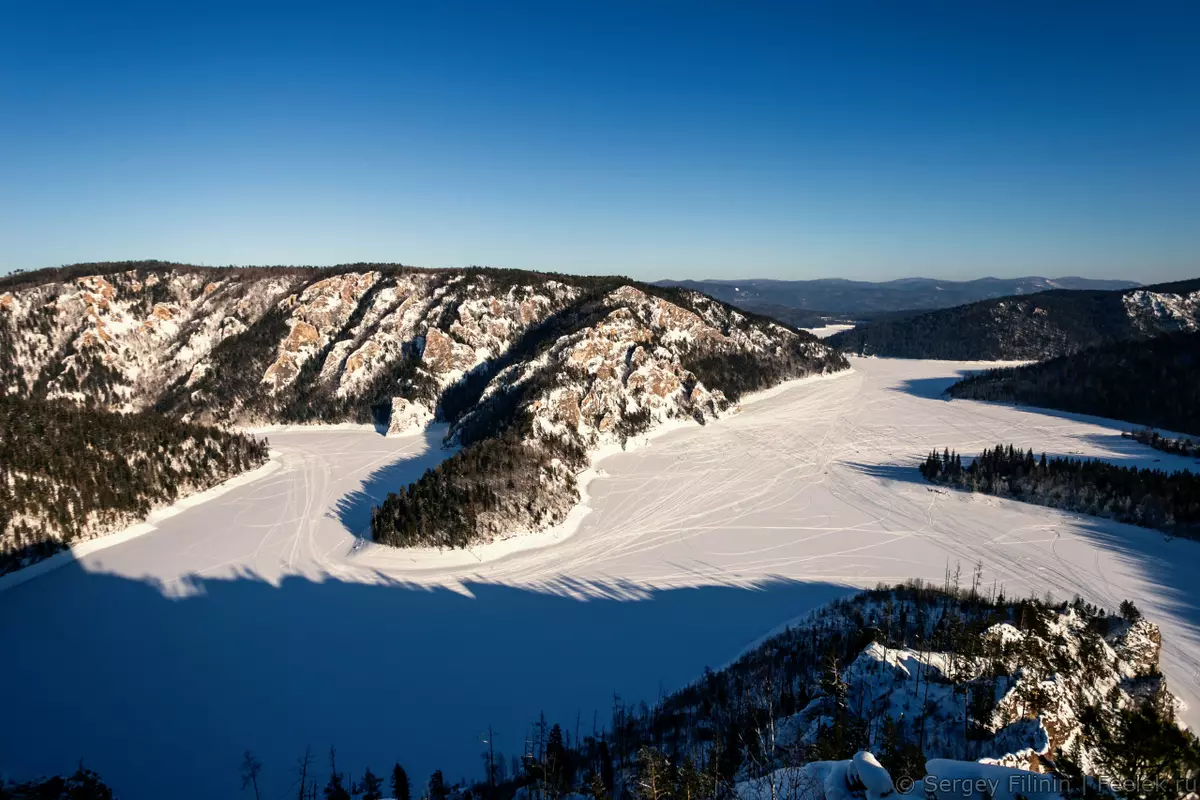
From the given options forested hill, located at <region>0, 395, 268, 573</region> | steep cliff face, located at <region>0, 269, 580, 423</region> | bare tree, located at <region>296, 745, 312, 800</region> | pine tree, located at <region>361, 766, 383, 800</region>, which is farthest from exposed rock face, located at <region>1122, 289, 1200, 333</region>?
forested hill, located at <region>0, 395, 268, 573</region>

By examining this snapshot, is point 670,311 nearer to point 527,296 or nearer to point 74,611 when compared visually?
point 527,296

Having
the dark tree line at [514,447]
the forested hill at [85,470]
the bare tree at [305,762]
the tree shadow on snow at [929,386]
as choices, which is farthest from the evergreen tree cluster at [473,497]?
the tree shadow on snow at [929,386]

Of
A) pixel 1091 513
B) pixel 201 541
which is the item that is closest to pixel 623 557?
pixel 201 541

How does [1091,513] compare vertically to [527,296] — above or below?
below

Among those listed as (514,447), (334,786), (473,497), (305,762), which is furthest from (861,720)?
(514,447)

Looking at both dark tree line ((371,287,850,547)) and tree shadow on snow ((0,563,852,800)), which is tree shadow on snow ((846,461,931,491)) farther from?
tree shadow on snow ((0,563,852,800))

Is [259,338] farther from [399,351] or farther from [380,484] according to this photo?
[380,484]
